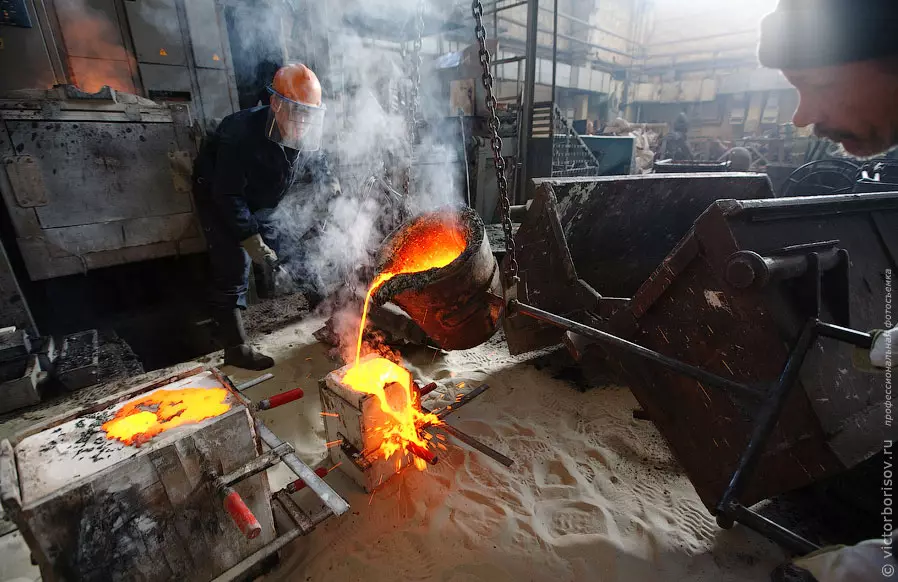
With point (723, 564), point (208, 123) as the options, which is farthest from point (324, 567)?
point (208, 123)

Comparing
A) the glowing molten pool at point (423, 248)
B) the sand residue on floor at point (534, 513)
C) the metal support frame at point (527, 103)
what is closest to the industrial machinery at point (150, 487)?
the sand residue on floor at point (534, 513)

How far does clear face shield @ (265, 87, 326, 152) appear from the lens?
370 centimetres

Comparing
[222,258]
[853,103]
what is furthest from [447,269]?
[222,258]

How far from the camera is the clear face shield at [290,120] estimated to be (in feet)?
12.1

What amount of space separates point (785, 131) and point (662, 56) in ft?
41.6

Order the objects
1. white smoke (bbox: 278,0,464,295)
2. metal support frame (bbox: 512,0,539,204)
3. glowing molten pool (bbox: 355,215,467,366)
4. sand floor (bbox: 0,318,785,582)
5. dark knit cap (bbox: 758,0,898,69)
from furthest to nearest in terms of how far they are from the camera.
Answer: metal support frame (bbox: 512,0,539,204)
white smoke (bbox: 278,0,464,295)
glowing molten pool (bbox: 355,215,467,366)
sand floor (bbox: 0,318,785,582)
dark knit cap (bbox: 758,0,898,69)

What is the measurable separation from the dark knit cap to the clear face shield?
3489 mm

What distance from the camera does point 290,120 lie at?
147 inches

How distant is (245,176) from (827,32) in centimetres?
412

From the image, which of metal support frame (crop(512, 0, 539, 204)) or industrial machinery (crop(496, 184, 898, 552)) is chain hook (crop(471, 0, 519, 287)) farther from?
metal support frame (crop(512, 0, 539, 204))

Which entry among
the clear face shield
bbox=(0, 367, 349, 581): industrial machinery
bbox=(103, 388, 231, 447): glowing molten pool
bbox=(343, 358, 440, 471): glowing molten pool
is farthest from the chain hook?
the clear face shield

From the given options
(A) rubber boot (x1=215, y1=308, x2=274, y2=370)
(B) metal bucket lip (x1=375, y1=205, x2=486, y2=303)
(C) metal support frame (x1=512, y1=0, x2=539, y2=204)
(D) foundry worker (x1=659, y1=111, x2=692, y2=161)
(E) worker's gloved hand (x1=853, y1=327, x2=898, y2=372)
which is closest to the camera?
(E) worker's gloved hand (x1=853, y1=327, x2=898, y2=372)

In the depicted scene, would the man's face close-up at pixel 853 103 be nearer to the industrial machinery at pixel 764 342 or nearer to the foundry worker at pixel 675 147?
the industrial machinery at pixel 764 342

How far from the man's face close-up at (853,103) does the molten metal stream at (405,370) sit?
184 cm
